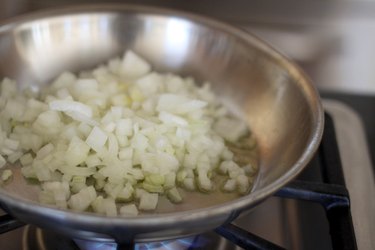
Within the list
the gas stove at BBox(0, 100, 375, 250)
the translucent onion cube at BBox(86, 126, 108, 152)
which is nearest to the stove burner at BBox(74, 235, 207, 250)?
the gas stove at BBox(0, 100, 375, 250)

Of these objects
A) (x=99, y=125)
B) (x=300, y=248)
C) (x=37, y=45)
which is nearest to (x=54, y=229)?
(x=99, y=125)

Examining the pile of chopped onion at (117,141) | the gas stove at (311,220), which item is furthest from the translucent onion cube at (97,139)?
the gas stove at (311,220)

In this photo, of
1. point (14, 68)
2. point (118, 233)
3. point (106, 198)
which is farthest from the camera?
point (14, 68)

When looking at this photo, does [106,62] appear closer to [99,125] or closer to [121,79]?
[121,79]

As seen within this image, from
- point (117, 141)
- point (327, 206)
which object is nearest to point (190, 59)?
point (117, 141)

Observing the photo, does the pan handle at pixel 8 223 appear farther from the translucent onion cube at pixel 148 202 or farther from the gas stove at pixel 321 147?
the translucent onion cube at pixel 148 202

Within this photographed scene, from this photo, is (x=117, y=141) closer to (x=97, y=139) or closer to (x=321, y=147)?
(x=97, y=139)
